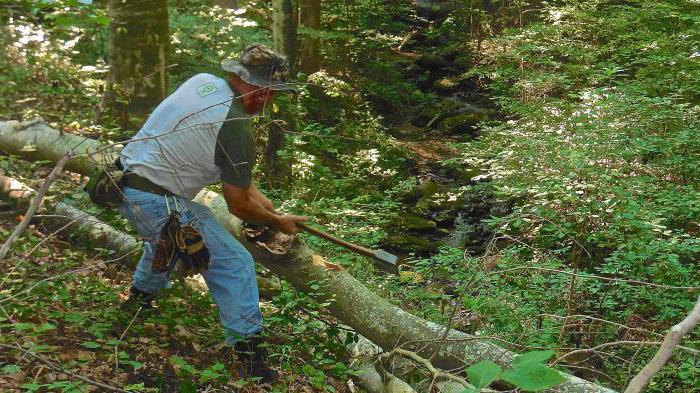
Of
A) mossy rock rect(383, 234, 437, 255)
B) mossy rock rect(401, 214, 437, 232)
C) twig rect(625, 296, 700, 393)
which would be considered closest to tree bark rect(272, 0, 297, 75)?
mossy rock rect(383, 234, 437, 255)

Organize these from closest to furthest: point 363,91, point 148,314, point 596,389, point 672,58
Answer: point 596,389 < point 148,314 < point 672,58 < point 363,91

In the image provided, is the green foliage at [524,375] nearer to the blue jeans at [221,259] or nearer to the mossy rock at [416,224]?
the blue jeans at [221,259]

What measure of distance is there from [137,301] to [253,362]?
3.14ft

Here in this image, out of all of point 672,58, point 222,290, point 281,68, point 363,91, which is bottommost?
point 363,91

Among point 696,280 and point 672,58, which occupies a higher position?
point 672,58

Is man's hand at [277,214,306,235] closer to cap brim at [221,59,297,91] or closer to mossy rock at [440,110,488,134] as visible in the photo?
cap brim at [221,59,297,91]

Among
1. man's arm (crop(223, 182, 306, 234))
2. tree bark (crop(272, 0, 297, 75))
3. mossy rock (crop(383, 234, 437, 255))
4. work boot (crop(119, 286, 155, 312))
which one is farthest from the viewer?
mossy rock (crop(383, 234, 437, 255))

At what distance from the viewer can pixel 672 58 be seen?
339 inches

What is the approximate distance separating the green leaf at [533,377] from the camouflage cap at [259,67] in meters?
2.82

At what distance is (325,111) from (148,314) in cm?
871

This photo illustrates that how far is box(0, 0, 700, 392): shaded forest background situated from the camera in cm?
404

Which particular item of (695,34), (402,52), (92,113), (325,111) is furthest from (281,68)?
(402,52)

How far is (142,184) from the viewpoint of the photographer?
13.1ft

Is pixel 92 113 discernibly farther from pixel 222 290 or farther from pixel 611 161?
pixel 611 161
